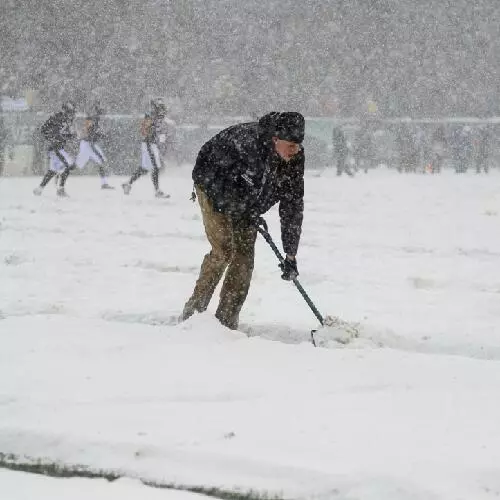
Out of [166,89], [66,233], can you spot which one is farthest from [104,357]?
[166,89]

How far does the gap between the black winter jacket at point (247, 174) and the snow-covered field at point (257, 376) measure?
684mm

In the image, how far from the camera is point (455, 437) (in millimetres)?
3203

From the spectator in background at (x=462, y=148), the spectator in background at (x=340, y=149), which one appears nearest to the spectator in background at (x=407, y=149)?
the spectator in background at (x=462, y=148)

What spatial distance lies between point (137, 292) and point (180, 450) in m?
3.28

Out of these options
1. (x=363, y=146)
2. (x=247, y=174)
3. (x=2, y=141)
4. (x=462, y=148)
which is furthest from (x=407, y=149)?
(x=247, y=174)

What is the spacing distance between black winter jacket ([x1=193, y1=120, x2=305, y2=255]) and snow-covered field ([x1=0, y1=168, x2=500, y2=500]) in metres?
0.68

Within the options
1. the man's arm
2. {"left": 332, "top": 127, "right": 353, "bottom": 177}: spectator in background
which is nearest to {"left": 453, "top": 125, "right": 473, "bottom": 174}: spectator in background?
{"left": 332, "top": 127, "right": 353, "bottom": 177}: spectator in background

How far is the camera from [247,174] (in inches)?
178

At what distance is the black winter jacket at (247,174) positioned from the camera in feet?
14.8

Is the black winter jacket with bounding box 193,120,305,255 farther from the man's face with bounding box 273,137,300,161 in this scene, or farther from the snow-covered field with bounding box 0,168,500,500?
the snow-covered field with bounding box 0,168,500,500

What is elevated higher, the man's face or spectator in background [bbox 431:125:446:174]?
the man's face

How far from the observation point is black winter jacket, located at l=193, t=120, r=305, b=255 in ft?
14.8

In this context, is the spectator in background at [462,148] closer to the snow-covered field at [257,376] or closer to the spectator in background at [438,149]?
the spectator in background at [438,149]

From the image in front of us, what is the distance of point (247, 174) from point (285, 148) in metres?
0.27
